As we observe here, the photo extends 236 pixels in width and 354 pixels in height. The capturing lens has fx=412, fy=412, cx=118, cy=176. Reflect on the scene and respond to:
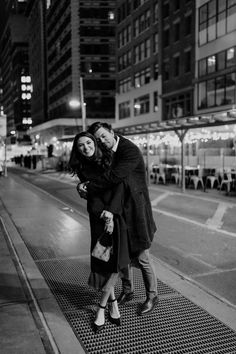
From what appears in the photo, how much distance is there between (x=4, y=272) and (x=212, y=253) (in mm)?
3512

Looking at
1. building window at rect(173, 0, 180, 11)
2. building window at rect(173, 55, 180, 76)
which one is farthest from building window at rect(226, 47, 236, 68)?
building window at rect(173, 0, 180, 11)

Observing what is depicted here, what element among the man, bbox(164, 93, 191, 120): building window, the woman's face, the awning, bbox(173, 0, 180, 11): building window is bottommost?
the man

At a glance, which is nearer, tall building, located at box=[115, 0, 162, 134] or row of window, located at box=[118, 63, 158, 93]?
tall building, located at box=[115, 0, 162, 134]

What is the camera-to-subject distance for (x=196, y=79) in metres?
33.0

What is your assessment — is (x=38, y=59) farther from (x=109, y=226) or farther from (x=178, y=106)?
(x=109, y=226)

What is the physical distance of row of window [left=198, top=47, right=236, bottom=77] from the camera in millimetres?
29081

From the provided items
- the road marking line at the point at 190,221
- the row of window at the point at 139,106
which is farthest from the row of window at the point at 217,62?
the road marking line at the point at 190,221

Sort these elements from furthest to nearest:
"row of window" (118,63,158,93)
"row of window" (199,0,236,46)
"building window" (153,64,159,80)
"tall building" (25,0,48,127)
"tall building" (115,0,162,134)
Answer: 1. "tall building" (25,0,48,127)
2. "row of window" (118,63,158,93)
3. "tall building" (115,0,162,134)
4. "building window" (153,64,159,80)
5. "row of window" (199,0,236,46)

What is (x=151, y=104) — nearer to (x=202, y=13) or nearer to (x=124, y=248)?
(x=202, y=13)

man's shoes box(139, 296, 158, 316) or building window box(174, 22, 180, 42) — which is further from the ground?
building window box(174, 22, 180, 42)

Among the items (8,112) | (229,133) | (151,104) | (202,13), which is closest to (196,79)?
(202,13)

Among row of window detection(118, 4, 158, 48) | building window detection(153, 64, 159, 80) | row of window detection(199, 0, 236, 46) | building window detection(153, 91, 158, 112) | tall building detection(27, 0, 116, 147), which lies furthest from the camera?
tall building detection(27, 0, 116, 147)

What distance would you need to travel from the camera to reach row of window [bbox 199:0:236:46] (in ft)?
94.1

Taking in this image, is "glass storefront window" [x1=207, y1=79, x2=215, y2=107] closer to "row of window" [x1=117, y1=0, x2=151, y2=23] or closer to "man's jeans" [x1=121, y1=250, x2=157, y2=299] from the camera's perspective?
"row of window" [x1=117, y1=0, x2=151, y2=23]
